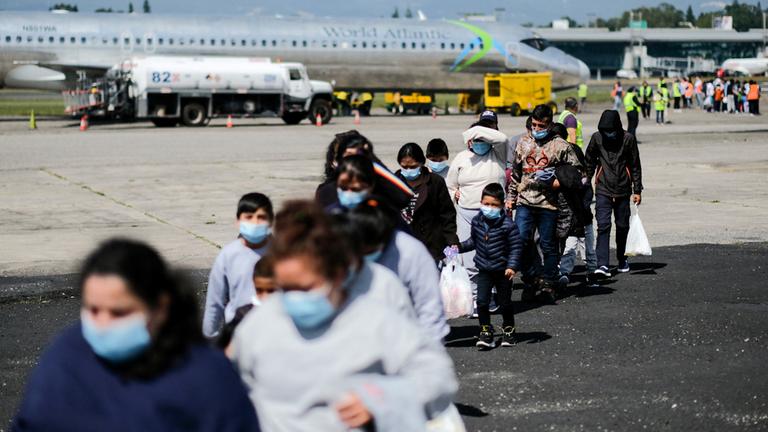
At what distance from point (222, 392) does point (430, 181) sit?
605 cm

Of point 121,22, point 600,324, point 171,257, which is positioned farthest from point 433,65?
point 600,324

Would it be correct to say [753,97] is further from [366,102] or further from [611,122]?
[611,122]

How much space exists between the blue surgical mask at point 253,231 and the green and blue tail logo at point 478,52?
151 feet

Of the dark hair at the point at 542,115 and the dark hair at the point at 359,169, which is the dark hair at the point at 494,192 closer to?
the dark hair at the point at 542,115

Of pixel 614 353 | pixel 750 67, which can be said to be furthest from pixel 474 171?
pixel 750 67

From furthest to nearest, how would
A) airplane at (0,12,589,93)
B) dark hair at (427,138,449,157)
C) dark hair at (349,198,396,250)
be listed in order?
1. airplane at (0,12,589,93)
2. dark hair at (427,138,449,157)
3. dark hair at (349,198,396,250)

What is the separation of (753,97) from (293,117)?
860 inches

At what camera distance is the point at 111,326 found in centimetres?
305

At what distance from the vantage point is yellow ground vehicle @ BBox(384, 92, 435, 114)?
56.7 meters

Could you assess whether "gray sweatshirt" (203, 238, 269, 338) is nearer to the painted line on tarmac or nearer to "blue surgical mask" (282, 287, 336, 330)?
"blue surgical mask" (282, 287, 336, 330)

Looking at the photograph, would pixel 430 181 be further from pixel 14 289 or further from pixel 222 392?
pixel 222 392

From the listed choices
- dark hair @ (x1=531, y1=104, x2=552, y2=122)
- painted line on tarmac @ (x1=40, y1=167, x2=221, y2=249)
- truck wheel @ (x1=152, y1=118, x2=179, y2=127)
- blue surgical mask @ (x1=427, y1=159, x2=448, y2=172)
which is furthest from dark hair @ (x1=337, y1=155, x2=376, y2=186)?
truck wheel @ (x1=152, y1=118, x2=179, y2=127)

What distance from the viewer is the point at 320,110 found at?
44656mm

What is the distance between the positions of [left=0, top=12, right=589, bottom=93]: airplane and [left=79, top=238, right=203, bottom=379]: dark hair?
4434cm
